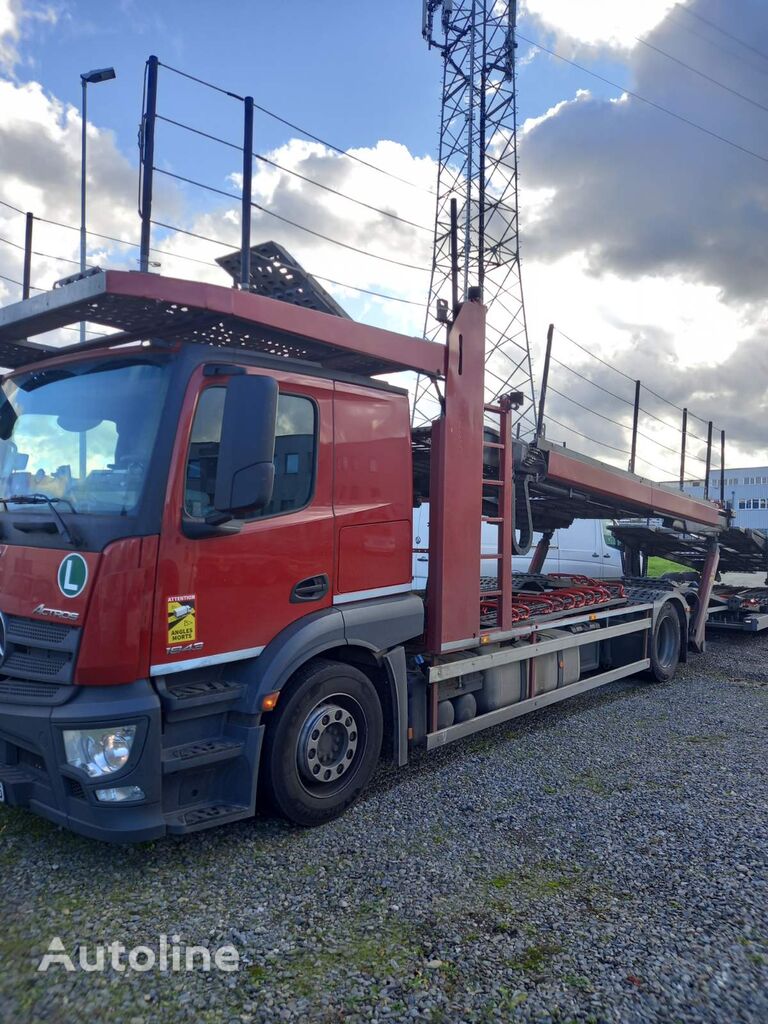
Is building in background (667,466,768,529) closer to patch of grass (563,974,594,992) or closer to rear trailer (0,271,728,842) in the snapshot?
rear trailer (0,271,728,842)

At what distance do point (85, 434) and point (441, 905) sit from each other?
284 cm

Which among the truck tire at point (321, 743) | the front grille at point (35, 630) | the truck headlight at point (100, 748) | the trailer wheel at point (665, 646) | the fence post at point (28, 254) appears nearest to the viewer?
the truck headlight at point (100, 748)

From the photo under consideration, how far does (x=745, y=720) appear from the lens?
6.62 m

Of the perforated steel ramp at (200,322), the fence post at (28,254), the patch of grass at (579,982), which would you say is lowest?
the patch of grass at (579,982)

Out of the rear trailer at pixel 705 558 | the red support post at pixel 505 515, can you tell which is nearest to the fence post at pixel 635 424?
the rear trailer at pixel 705 558

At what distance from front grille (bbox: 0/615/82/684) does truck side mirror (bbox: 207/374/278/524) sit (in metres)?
0.92

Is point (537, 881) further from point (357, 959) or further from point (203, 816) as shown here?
point (203, 816)

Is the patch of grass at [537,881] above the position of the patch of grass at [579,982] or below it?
below

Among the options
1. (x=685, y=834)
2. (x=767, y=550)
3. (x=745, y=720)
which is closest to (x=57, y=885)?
(x=685, y=834)

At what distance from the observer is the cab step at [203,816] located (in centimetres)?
341

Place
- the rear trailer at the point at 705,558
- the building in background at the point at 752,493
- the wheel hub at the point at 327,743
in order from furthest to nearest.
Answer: the building in background at the point at 752,493 → the rear trailer at the point at 705,558 → the wheel hub at the point at 327,743

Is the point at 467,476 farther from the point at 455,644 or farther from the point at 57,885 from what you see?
the point at 57,885

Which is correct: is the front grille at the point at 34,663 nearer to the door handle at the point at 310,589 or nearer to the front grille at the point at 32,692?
the front grille at the point at 32,692

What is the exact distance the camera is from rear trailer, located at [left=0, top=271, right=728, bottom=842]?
10.9 ft
